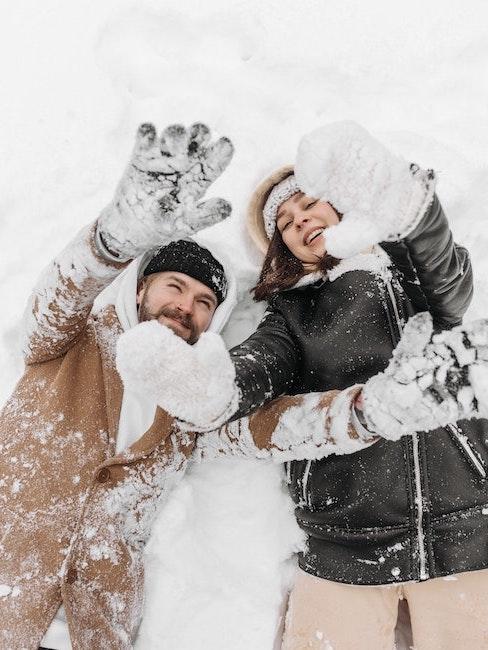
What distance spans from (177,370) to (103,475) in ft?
1.81

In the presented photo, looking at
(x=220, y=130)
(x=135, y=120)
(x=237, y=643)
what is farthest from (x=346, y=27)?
(x=237, y=643)

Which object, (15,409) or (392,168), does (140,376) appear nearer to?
(15,409)

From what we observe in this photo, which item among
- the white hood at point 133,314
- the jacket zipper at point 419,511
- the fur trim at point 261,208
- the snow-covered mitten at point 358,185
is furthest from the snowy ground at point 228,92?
the snow-covered mitten at point 358,185

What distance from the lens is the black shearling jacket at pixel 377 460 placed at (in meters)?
1.69

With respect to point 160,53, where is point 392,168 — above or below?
below

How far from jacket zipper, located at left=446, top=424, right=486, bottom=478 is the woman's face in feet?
2.26

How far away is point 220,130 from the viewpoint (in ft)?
7.68

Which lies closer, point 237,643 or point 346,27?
point 237,643

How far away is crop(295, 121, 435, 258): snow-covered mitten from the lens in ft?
4.29

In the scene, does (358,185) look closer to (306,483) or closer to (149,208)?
(149,208)

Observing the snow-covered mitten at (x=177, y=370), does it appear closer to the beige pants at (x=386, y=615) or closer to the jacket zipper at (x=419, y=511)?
the jacket zipper at (x=419, y=511)

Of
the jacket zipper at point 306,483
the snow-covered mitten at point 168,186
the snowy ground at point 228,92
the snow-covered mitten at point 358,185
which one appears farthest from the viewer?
the snowy ground at point 228,92

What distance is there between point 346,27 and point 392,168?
132 centimetres

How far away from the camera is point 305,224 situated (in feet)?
6.24
